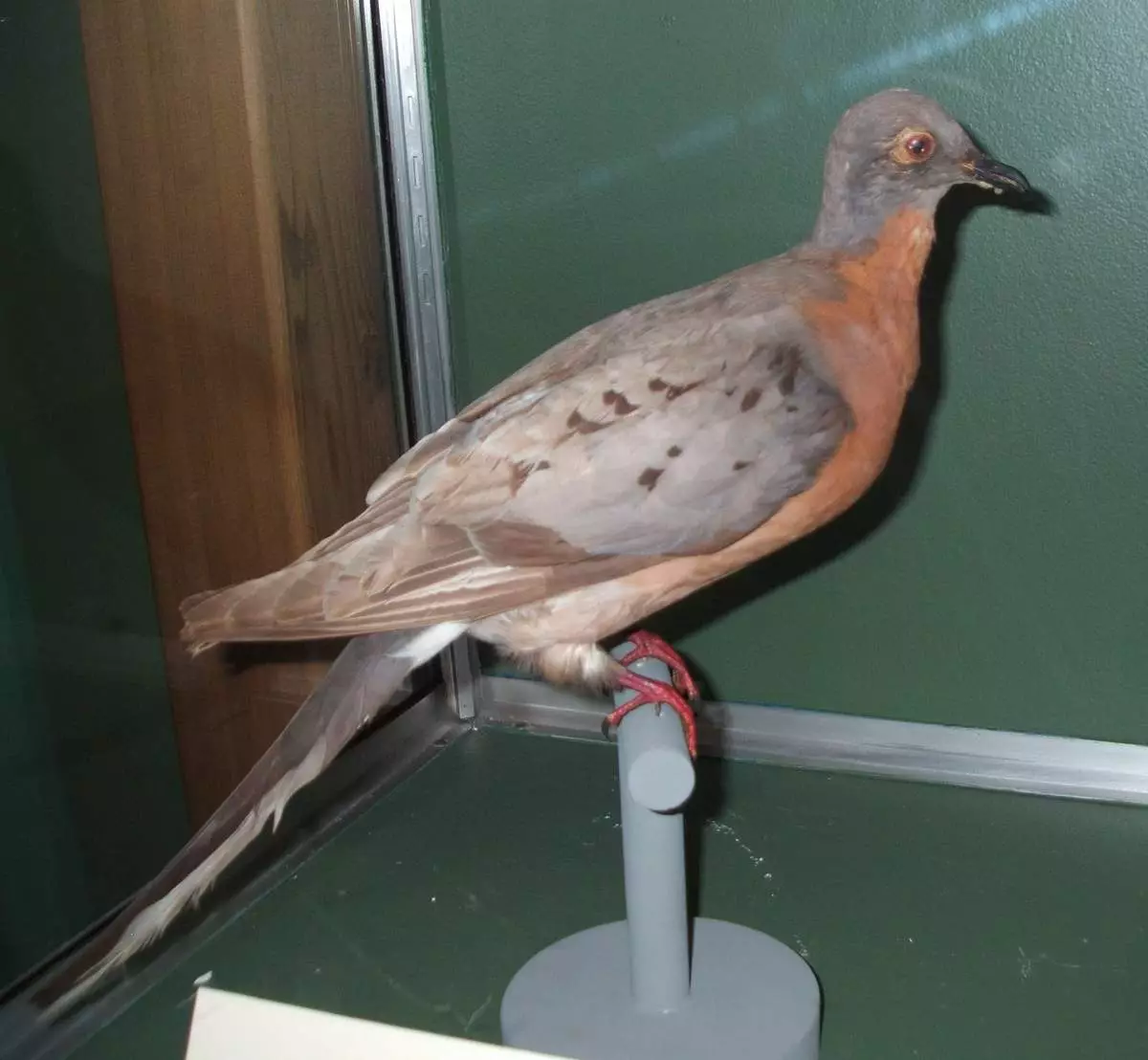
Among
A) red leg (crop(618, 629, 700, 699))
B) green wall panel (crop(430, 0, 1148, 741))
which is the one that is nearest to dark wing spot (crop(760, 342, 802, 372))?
red leg (crop(618, 629, 700, 699))

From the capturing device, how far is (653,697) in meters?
1.14

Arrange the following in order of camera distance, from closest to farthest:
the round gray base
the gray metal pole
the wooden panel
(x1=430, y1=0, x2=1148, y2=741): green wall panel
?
the gray metal pole → the round gray base → the wooden panel → (x1=430, y1=0, x2=1148, y2=741): green wall panel

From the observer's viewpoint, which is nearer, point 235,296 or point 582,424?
point 582,424

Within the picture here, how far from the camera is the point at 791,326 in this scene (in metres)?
1.08

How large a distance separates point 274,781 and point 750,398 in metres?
0.61

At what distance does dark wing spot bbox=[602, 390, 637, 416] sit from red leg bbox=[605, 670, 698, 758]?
286mm

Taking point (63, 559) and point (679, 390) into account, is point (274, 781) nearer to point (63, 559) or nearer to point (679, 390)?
point (63, 559)

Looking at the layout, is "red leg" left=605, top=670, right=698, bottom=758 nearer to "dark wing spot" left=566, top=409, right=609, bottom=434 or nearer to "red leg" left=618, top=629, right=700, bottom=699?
"red leg" left=618, top=629, right=700, bottom=699

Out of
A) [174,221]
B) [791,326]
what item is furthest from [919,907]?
[174,221]

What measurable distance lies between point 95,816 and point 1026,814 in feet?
4.12

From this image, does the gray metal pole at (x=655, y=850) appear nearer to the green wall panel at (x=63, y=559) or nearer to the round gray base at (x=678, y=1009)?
the round gray base at (x=678, y=1009)

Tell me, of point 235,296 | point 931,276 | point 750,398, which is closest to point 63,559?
point 235,296

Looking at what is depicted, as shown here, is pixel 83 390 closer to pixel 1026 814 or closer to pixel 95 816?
pixel 95 816

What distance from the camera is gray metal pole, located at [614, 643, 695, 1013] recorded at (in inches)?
38.4
